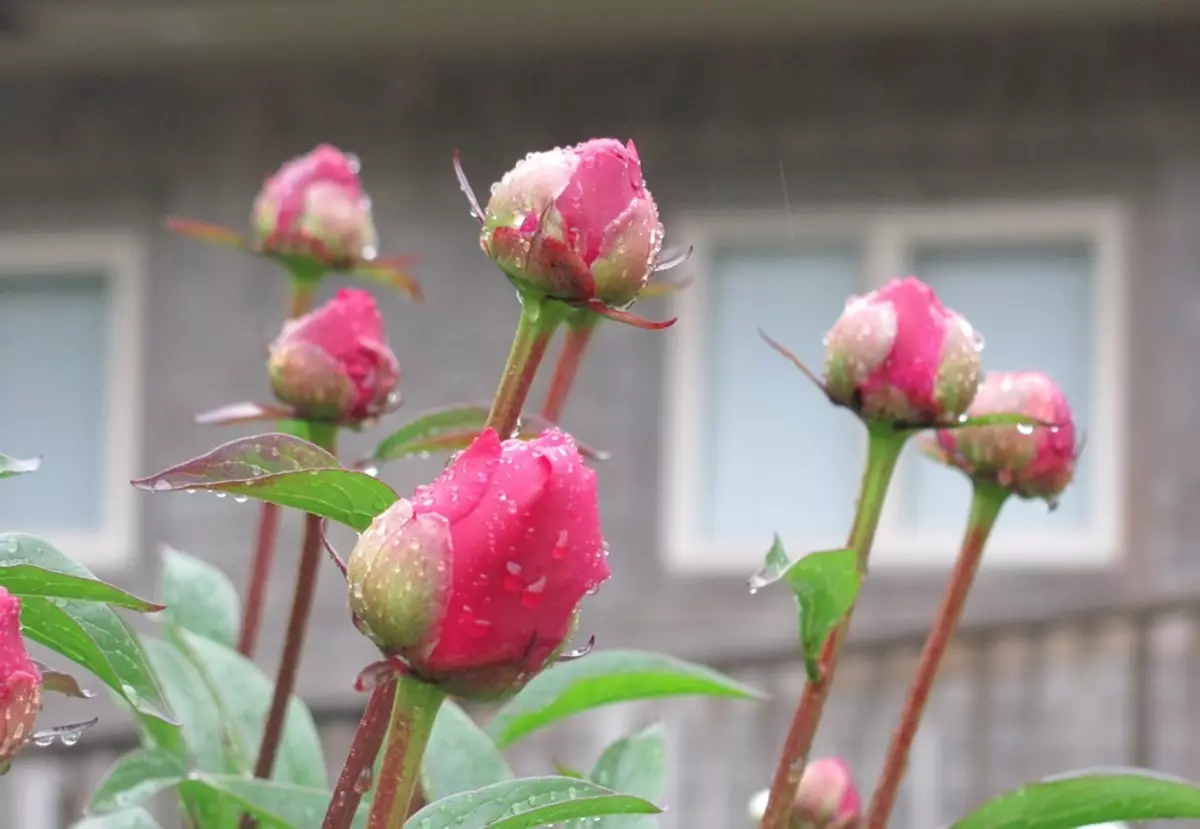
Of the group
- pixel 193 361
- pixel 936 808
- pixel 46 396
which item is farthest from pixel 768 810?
pixel 46 396

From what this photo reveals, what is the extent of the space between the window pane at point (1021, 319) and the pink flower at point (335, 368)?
276 centimetres

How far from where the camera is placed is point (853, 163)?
3.10 metres

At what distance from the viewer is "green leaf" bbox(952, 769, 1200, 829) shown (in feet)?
1.20

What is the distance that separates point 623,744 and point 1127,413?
2.80 meters

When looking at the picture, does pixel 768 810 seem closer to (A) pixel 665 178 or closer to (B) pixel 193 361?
(A) pixel 665 178

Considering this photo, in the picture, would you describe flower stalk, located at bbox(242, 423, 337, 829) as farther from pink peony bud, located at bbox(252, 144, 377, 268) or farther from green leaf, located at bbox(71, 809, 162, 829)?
pink peony bud, located at bbox(252, 144, 377, 268)

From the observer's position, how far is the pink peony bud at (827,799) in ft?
1.47

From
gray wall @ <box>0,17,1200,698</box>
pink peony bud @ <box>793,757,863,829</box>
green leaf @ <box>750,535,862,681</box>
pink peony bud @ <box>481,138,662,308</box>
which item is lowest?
pink peony bud @ <box>793,757,863,829</box>

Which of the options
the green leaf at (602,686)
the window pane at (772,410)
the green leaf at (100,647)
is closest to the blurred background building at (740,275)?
the window pane at (772,410)

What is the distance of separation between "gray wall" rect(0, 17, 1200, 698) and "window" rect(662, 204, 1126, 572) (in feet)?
0.19

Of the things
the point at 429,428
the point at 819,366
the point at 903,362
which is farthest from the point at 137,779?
the point at 819,366

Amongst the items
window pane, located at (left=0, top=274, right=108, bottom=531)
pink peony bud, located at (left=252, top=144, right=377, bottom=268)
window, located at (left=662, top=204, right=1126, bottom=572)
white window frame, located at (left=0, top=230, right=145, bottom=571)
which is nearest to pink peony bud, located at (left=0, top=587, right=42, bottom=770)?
pink peony bud, located at (left=252, top=144, right=377, bottom=268)

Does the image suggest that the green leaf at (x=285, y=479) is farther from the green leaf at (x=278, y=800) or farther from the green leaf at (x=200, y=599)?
the green leaf at (x=200, y=599)

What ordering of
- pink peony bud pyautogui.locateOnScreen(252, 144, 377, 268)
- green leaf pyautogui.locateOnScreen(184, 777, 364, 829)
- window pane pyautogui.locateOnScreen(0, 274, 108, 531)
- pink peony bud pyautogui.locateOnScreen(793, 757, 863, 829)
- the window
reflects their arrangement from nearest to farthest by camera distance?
green leaf pyautogui.locateOnScreen(184, 777, 364, 829) → pink peony bud pyautogui.locateOnScreen(793, 757, 863, 829) → pink peony bud pyautogui.locateOnScreen(252, 144, 377, 268) → the window → window pane pyautogui.locateOnScreen(0, 274, 108, 531)
